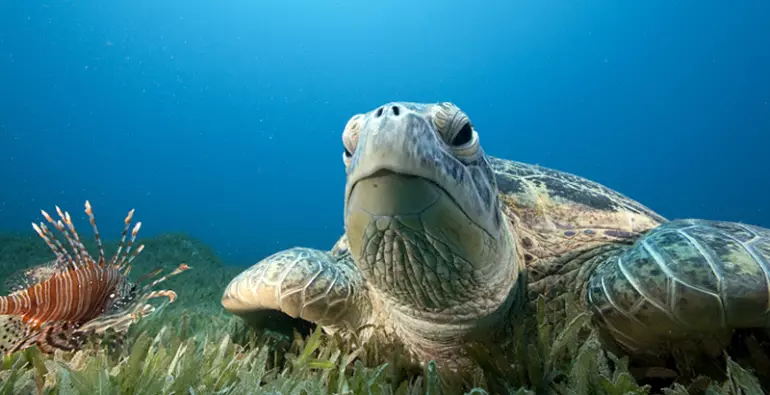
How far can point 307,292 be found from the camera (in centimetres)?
206

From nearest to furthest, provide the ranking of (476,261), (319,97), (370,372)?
(476,261)
(370,372)
(319,97)

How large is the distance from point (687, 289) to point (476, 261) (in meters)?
0.64

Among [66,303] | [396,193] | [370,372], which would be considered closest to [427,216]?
[396,193]

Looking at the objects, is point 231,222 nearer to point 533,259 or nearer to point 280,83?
point 280,83

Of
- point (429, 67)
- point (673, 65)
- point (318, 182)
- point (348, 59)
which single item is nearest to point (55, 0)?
point (348, 59)

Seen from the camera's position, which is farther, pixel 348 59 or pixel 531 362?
pixel 348 59

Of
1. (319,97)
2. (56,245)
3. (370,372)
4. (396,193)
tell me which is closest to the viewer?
(396,193)

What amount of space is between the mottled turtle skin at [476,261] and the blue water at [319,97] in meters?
32.1

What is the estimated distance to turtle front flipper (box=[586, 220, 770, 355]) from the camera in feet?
4.10

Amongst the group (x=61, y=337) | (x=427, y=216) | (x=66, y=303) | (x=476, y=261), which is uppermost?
(x=427, y=216)

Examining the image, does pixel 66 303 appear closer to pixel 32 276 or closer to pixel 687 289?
pixel 32 276

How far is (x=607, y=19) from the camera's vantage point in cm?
4281

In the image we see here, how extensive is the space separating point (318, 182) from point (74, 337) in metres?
60.3

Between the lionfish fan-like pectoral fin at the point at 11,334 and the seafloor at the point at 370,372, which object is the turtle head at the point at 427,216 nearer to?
the seafloor at the point at 370,372
